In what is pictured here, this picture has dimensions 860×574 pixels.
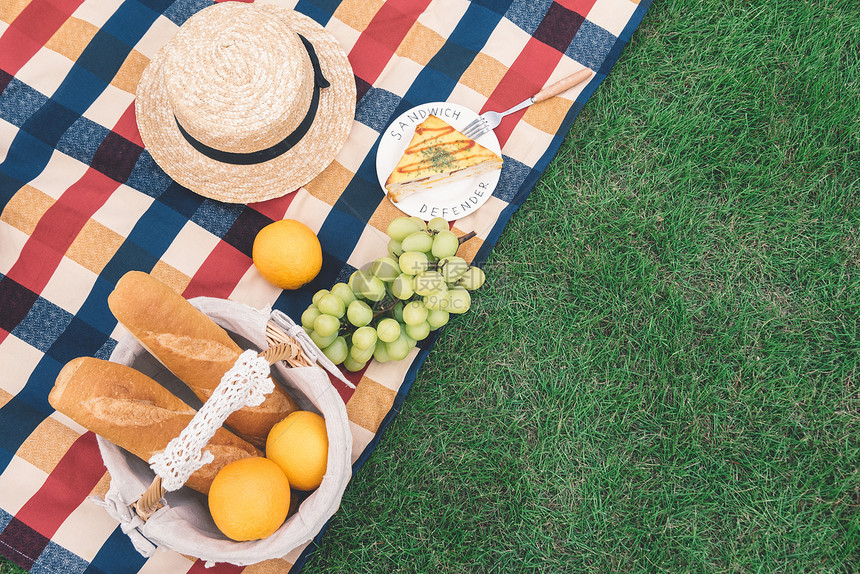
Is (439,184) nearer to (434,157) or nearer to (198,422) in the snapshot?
(434,157)

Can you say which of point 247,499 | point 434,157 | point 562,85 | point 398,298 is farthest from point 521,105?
point 247,499

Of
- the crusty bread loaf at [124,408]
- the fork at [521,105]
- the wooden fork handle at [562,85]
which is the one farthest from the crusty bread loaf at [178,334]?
the wooden fork handle at [562,85]

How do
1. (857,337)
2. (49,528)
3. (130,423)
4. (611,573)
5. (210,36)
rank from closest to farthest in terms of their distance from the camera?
(130,423)
(210,36)
(49,528)
(611,573)
(857,337)

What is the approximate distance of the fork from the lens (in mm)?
1509

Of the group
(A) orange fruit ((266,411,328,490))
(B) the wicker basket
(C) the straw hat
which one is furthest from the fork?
(A) orange fruit ((266,411,328,490))

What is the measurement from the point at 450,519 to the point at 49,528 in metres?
1.01

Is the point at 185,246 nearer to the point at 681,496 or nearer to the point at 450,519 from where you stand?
the point at 450,519

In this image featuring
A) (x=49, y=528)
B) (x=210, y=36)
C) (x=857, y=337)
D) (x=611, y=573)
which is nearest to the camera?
(x=210, y=36)

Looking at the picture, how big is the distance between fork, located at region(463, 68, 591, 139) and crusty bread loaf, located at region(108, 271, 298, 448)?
0.87 metres

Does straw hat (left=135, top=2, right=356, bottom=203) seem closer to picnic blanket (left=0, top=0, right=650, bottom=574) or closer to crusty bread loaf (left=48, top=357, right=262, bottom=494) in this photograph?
picnic blanket (left=0, top=0, right=650, bottom=574)

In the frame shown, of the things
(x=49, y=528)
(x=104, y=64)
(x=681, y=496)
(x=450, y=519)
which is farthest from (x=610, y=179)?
(x=49, y=528)

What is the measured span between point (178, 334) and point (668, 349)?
50.8 inches

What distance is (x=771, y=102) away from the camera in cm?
167

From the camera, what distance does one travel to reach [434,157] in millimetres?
1439
